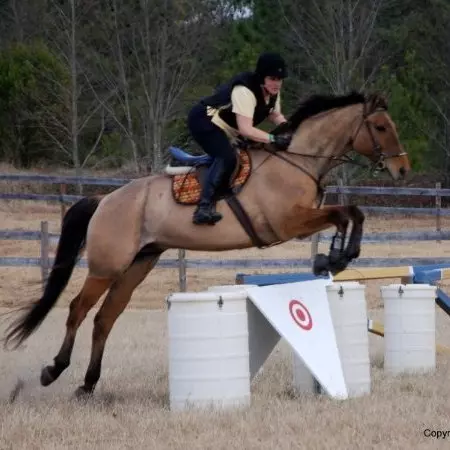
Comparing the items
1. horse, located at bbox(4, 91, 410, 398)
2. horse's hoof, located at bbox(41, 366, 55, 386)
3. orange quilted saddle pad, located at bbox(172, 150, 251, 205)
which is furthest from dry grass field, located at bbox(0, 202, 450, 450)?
orange quilted saddle pad, located at bbox(172, 150, 251, 205)

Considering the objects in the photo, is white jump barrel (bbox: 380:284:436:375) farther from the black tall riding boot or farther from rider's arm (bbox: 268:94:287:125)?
the black tall riding boot

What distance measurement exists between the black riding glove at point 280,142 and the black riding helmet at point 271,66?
1.64ft

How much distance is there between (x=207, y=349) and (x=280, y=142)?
199 cm

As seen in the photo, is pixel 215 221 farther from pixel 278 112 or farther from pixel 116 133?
pixel 116 133

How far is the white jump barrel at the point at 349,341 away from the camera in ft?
25.6

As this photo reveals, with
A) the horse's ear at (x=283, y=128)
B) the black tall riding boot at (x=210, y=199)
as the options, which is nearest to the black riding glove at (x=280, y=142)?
the horse's ear at (x=283, y=128)

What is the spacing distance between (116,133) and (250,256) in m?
14.2

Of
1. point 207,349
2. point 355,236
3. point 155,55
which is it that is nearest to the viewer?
point 207,349

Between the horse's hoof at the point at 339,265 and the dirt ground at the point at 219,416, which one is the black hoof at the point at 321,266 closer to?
the horse's hoof at the point at 339,265

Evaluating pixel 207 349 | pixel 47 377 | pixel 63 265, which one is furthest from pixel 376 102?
pixel 47 377

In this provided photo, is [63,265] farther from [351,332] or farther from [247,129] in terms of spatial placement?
[351,332]

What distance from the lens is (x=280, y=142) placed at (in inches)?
330

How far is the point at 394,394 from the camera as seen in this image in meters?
7.78

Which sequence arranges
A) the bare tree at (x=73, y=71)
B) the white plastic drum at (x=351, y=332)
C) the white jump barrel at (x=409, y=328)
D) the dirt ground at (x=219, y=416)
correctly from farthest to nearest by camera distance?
the bare tree at (x=73, y=71) < the white jump barrel at (x=409, y=328) < the white plastic drum at (x=351, y=332) < the dirt ground at (x=219, y=416)
